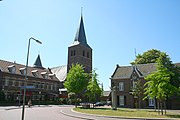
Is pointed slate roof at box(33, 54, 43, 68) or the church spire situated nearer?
the church spire

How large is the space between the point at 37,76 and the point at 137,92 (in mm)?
34426

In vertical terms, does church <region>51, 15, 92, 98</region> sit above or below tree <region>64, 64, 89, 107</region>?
above

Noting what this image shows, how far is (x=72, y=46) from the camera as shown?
71688 mm

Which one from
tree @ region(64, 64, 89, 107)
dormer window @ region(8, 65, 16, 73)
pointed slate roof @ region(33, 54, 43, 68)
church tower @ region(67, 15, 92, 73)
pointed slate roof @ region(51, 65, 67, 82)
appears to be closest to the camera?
tree @ region(64, 64, 89, 107)

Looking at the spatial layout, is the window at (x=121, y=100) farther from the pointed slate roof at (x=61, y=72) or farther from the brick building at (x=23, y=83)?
the pointed slate roof at (x=61, y=72)

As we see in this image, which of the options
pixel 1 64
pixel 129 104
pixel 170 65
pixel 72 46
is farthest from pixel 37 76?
pixel 170 65

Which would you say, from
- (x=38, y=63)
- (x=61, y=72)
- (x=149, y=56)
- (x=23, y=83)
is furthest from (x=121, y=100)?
(x=38, y=63)

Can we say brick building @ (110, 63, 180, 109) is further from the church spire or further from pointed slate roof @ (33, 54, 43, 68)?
pointed slate roof @ (33, 54, 43, 68)

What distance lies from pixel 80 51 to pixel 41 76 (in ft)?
54.0

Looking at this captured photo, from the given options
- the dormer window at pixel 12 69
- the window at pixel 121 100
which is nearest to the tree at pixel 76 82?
the window at pixel 121 100

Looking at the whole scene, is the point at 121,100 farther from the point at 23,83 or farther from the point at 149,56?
the point at 23,83

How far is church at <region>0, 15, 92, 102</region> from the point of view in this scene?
4997 centimetres

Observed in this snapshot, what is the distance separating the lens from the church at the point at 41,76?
49969 millimetres

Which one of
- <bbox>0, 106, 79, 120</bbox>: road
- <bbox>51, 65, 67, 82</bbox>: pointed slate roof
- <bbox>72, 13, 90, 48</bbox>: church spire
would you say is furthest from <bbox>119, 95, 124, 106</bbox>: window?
<bbox>72, 13, 90, 48</bbox>: church spire
